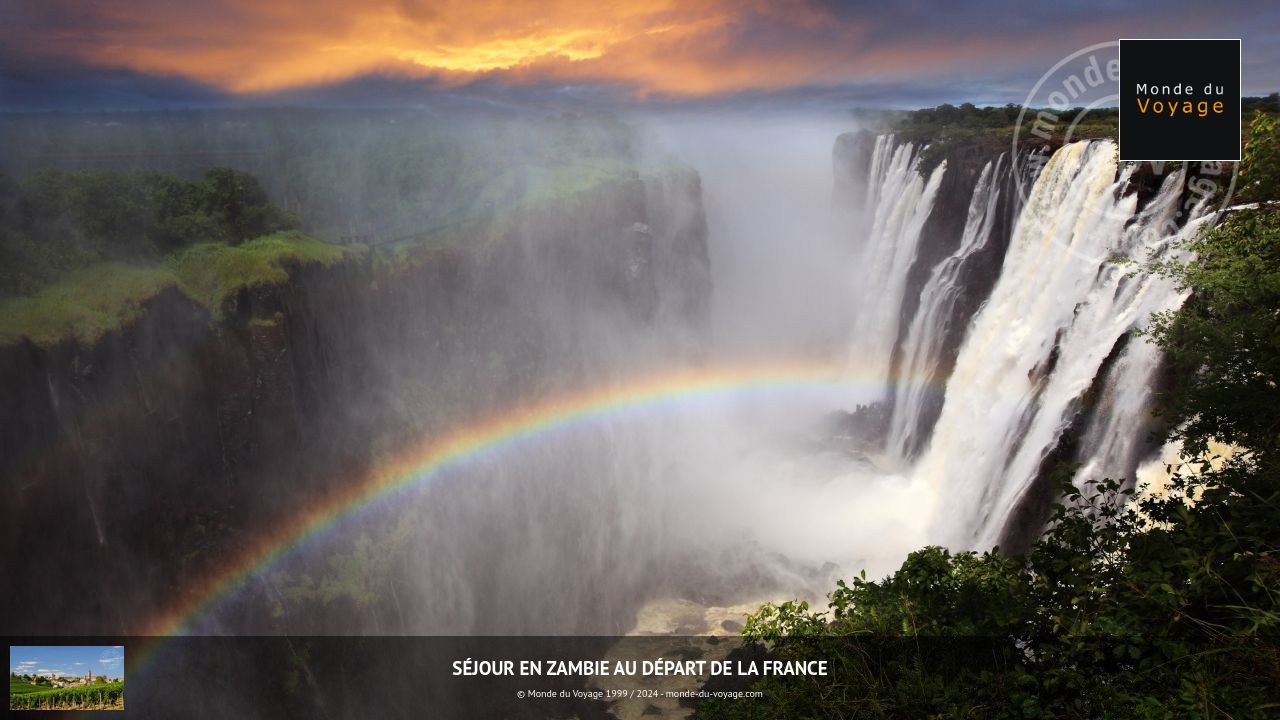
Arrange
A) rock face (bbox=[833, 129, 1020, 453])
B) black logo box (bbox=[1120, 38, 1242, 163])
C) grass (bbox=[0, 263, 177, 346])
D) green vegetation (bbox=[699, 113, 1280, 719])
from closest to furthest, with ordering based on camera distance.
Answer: green vegetation (bbox=[699, 113, 1280, 719])
black logo box (bbox=[1120, 38, 1242, 163])
grass (bbox=[0, 263, 177, 346])
rock face (bbox=[833, 129, 1020, 453])

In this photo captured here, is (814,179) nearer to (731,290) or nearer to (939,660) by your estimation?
(731,290)

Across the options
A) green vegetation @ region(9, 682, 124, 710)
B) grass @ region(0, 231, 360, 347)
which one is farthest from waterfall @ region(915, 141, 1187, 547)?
green vegetation @ region(9, 682, 124, 710)

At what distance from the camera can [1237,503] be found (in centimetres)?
753

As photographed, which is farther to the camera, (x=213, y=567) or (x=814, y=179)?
(x=814, y=179)

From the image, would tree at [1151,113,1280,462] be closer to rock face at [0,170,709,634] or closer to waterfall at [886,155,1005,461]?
waterfall at [886,155,1005,461]

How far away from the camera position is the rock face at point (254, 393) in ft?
56.7

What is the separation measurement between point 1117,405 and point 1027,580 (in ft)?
31.8

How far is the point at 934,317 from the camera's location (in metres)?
28.5

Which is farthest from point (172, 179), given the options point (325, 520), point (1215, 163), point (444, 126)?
point (1215, 163)

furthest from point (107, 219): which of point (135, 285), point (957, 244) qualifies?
point (957, 244)

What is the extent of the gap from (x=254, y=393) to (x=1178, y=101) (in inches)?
1012

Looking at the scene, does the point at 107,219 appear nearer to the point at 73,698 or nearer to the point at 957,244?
the point at 73,698

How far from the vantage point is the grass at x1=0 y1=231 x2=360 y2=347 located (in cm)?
1727

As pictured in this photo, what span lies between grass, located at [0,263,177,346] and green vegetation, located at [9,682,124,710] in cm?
804
